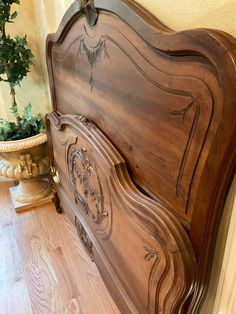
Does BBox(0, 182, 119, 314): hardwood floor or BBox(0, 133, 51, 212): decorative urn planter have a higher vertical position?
BBox(0, 133, 51, 212): decorative urn planter

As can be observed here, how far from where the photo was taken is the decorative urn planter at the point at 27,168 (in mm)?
1827

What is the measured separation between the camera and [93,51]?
1.02m

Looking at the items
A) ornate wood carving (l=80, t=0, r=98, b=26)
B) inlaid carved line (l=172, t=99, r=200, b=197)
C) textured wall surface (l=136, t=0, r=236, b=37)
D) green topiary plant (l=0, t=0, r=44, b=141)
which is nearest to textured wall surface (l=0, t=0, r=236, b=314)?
textured wall surface (l=136, t=0, r=236, b=37)

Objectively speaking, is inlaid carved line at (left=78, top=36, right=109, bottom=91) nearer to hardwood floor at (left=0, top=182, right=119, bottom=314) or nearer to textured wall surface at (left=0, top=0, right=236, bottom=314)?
textured wall surface at (left=0, top=0, right=236, bottom=314)

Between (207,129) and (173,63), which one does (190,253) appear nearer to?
(207,129)

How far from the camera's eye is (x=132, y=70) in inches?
31.0

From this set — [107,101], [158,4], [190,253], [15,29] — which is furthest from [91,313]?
[15,29]

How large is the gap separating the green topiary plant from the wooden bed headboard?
65 centimetres

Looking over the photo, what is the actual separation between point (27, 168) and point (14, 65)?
0.70m

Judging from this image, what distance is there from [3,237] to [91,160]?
110 cm

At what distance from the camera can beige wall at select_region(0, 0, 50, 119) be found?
6.43 ft

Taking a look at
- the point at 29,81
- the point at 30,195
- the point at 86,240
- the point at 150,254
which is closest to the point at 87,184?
the point at 86,240

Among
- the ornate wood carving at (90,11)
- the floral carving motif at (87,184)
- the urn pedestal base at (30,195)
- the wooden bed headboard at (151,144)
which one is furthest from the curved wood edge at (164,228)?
the urn pedestal base at (30,195)

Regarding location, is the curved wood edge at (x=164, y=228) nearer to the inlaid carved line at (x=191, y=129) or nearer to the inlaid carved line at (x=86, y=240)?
the inlaid carved line at (x=191, y=129)
